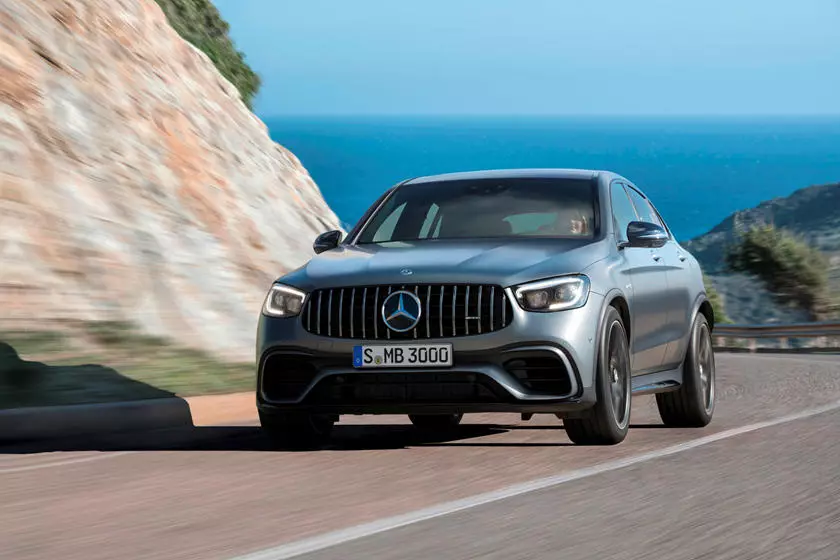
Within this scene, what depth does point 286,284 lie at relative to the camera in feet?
30.0

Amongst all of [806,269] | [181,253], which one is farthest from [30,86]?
[806,269]

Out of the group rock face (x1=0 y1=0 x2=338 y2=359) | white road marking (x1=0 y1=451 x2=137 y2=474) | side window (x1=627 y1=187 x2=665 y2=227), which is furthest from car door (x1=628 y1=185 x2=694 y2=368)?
rock face (x1=0 y1=0 x2=338 y2=359)

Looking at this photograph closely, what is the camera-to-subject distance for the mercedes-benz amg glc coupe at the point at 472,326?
8.70m

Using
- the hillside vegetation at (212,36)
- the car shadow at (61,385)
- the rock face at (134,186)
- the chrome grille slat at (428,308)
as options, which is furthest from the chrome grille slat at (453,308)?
the hillside vegetation at (212,36)

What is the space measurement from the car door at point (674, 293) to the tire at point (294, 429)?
240 cm

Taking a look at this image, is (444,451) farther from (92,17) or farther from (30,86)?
(92,17)

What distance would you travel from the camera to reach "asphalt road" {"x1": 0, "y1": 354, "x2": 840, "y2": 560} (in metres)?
6.09

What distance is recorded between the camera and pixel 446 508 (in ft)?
22.8

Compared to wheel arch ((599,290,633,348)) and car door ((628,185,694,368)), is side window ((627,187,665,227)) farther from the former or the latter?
wheel arch ((599,290,633,348))

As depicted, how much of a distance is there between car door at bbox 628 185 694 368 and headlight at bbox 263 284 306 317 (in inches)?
108

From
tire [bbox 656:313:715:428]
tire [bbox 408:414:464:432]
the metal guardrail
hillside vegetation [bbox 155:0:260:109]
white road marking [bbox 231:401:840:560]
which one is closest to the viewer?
white road marking [bbox 231:401:840:560]

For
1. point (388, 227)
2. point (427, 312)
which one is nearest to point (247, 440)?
point (388, 227)

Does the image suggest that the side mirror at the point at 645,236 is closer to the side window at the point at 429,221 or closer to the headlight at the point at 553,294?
the headlight at the point at 553,294

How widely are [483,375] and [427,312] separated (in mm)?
455
